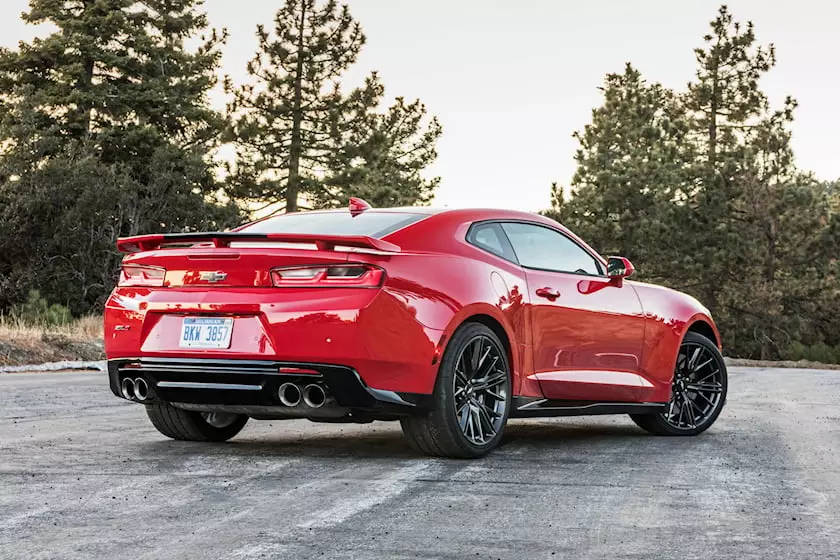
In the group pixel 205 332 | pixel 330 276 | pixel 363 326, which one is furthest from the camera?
pixel 205 332

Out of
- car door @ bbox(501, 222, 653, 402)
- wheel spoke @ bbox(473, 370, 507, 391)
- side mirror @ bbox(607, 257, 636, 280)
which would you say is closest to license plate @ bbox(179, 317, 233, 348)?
wheel spoke @ bbox(473, 370, 507, 391)

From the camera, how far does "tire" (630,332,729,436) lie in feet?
31.4

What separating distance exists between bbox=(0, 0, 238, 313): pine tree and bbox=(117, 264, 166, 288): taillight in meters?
25.0

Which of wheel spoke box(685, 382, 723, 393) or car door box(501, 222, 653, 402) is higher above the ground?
car door box(501, 222, 653, 402)

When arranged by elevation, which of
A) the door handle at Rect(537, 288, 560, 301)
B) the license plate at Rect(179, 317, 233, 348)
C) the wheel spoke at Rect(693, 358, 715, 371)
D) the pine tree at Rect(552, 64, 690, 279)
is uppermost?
the pine tree at Rect(552, 64, 690, 279)

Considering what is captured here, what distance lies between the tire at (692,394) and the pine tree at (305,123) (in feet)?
131

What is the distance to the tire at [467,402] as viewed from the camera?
23.7ft

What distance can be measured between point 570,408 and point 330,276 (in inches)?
91.1

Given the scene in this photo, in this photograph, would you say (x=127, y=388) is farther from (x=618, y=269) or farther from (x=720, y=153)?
(x=720, y=153)

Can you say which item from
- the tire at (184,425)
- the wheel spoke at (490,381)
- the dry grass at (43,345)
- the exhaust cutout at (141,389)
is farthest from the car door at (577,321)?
the dry grass at (43,345)

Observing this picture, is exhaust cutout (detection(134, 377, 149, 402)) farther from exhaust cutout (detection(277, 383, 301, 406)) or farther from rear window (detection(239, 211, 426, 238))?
rear window (detection(239, 211, 426, 238))

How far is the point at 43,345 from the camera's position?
19.9 metres

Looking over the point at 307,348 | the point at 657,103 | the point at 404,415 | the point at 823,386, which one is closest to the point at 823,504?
the point at 404,415

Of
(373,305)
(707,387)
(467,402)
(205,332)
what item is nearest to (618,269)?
(707,387)
